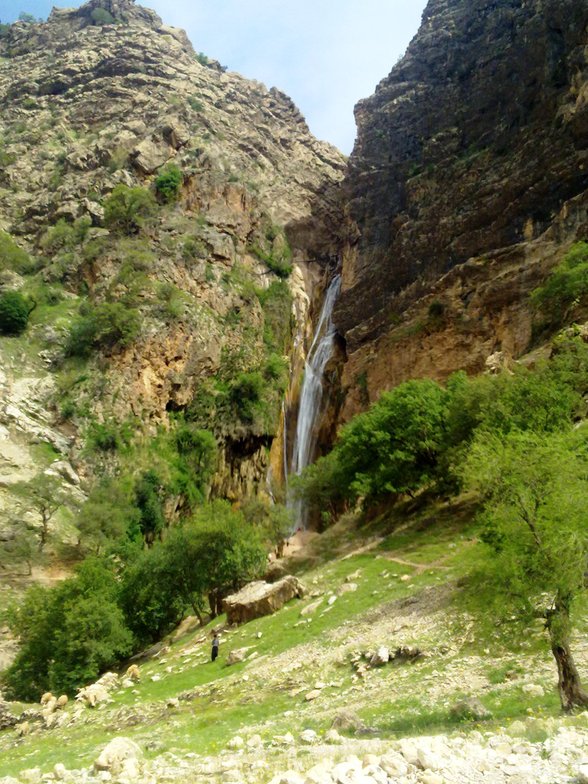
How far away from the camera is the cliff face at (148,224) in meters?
49.6

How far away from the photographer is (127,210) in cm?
6256

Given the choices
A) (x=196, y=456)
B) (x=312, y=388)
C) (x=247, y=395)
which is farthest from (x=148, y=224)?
(x=196, y=456)

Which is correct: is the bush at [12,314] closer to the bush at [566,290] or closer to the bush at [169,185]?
the bush at [169,185]

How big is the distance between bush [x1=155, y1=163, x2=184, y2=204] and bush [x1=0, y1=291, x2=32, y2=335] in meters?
24.1

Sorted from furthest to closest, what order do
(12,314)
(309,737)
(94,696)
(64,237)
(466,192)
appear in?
(64,237) → (466,192) → (12,314) → (94,696) → (309,737)

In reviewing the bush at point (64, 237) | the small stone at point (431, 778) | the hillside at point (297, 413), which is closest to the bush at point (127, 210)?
the hillside at point (297, 413)

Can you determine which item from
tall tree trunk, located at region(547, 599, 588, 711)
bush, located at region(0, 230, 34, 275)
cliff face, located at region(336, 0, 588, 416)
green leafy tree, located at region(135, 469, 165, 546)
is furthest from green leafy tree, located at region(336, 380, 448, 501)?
bush, located at region(0, 230, 34, 275)

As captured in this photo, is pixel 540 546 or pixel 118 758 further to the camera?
pixel 540 546

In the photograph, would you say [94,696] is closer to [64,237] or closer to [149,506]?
[149,506]

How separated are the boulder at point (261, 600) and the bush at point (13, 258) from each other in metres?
49.6

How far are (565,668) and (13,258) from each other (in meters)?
65.0

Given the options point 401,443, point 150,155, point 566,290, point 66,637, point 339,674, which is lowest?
point 66,637

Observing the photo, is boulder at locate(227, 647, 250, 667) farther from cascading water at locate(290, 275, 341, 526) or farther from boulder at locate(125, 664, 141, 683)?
cascading water at locate(290, 275, 341, 526)

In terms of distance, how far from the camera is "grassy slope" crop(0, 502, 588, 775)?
1063 centimetres
